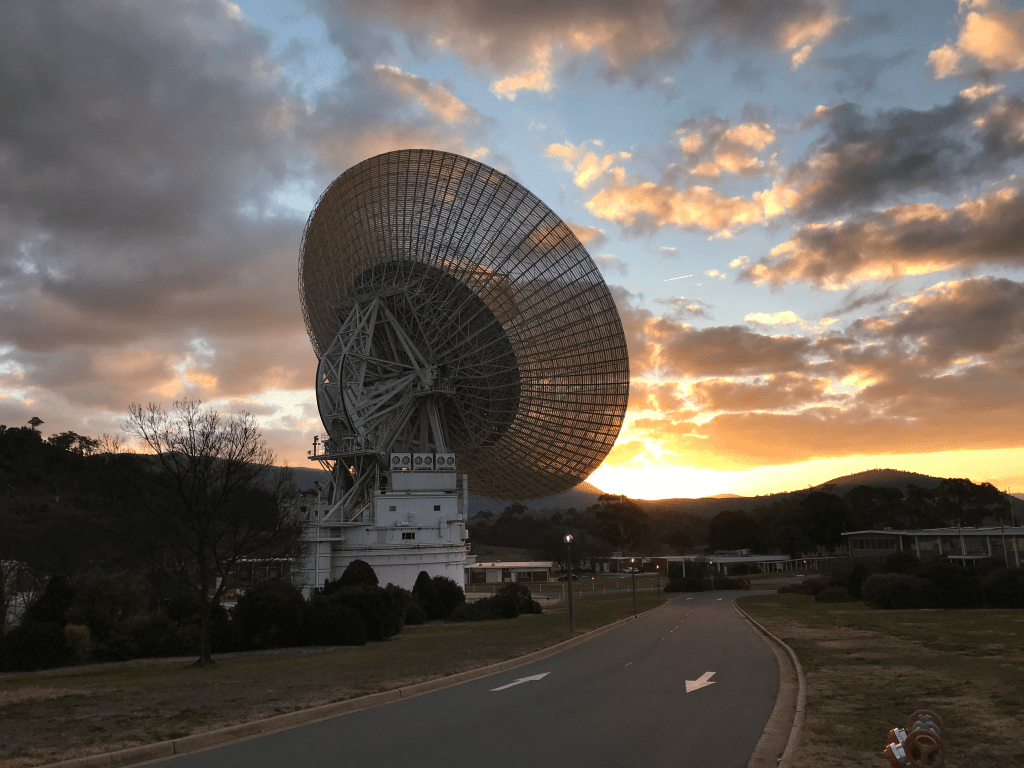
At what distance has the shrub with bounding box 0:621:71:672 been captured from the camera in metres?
22.8

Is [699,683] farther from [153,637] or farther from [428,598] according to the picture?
[428,598]

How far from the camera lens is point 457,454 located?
5384 cm

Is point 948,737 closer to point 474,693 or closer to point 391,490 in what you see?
point 474,693

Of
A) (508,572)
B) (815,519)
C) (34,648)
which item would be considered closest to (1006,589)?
(34,648)

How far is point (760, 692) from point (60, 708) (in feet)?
43.9

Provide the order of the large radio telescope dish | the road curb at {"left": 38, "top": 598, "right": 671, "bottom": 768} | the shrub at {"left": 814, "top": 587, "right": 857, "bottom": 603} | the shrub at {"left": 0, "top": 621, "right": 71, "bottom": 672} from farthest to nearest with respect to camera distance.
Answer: the shrub at {"left": 814, "top": 587, "right": 857, "bottom": 603}, the large radio telescope dish, the shrub at {"left": 0, "top": 621, "right": 71, "bottom": 672}, the road curb at {"left": 38, "top": 598, "right": 671, "bottom": 768}

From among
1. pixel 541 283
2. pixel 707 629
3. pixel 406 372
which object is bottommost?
pixel 707 629

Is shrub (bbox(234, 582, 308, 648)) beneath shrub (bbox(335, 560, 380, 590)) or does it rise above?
beneath

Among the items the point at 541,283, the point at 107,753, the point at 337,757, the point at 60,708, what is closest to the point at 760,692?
the point at 337,757

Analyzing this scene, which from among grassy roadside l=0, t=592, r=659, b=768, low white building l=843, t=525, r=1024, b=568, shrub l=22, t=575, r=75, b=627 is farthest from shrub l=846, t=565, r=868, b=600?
shrub l=22, t=575, r=75, b=627

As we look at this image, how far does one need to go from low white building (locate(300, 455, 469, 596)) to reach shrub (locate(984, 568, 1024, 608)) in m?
28.8

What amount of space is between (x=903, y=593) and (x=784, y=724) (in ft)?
116

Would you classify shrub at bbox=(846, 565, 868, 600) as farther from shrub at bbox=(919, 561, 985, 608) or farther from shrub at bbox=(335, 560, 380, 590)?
shrub at bbox=(335, 560, 380, 590)

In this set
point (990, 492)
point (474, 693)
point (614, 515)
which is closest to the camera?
point (474, 693)
